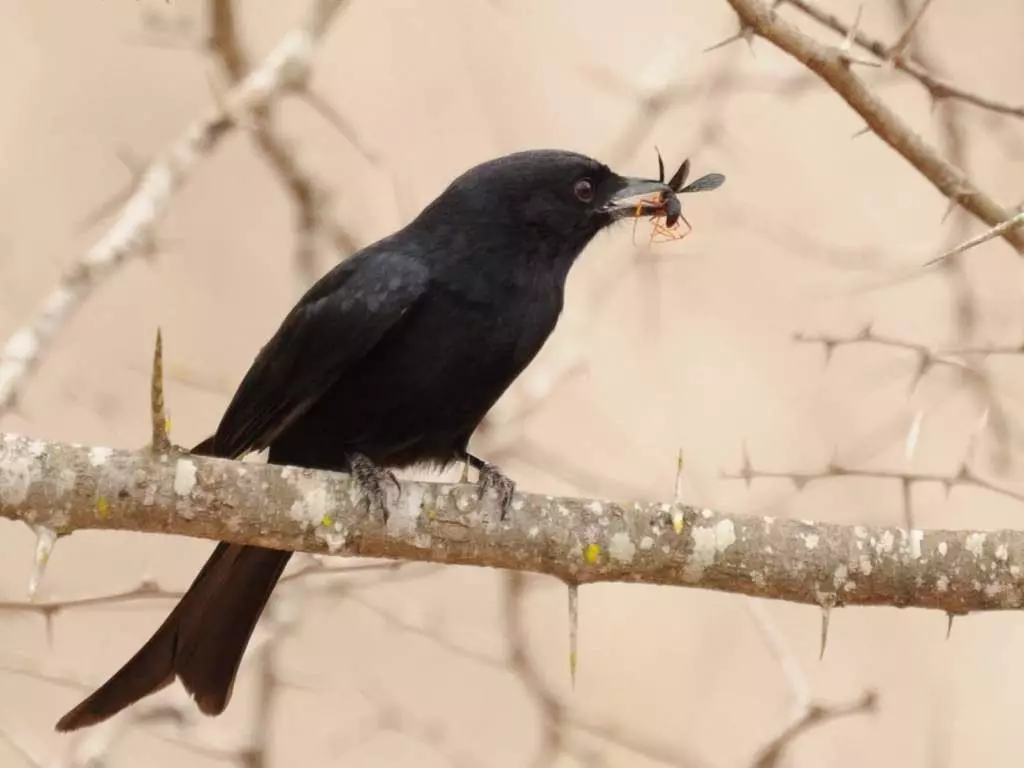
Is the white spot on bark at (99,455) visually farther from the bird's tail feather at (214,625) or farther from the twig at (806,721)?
the twig at (806,721)

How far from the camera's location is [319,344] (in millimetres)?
2666

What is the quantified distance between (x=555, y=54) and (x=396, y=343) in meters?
2.98

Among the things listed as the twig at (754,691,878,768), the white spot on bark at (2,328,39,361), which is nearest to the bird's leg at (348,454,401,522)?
the white spot on bark at (2,328,39,361)

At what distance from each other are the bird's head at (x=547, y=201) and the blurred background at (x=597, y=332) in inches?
51.6

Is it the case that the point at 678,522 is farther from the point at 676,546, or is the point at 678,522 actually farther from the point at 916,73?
the point at 916,73

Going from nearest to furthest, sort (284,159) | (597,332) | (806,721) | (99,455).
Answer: (99,455), (806,721), (284,159), (597,332)

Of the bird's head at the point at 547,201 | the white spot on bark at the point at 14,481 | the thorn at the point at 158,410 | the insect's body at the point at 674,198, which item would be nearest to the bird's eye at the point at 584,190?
the bird's head at the point at 547,201

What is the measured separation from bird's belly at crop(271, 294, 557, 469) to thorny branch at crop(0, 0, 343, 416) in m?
0.59

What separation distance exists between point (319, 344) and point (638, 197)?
86 cm

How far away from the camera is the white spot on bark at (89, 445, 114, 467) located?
1.88 m

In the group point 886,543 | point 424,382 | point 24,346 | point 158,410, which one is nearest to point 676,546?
point 886,543

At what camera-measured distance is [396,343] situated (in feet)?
8.91

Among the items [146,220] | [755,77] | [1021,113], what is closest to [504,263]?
[146,220]

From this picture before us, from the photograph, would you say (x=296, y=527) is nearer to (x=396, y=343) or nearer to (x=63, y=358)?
(x=396, y=343)
